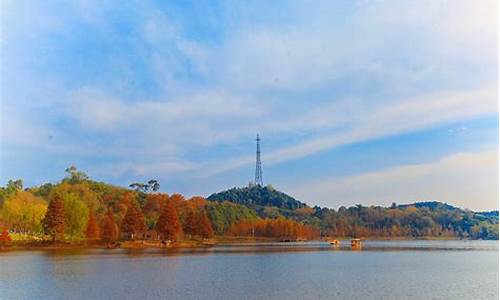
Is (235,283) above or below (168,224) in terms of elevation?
below

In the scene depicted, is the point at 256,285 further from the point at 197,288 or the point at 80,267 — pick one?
the point at 80,267

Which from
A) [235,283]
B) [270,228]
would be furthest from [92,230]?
[270,228]

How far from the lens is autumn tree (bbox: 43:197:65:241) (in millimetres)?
92188

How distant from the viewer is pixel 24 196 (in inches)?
4759

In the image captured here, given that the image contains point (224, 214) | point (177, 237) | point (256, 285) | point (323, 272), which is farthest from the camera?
point (224, 214)

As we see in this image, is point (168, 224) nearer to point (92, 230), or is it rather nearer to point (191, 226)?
point (191, 226)

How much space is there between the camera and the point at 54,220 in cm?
9219

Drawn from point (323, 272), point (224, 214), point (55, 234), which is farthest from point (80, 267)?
point (224, 214)

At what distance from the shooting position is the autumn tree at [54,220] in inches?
3629

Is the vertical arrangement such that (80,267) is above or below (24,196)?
below

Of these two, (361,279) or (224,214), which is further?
(224,214)

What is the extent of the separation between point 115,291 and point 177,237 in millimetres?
80396

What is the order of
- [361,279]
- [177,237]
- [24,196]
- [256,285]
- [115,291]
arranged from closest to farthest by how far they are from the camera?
[115,291]
[256,285]
[361,279]
[177,237]
[24,196]

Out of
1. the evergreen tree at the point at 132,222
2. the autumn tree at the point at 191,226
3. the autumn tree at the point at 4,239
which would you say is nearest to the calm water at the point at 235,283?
the autumn tree at the point at 4,239
